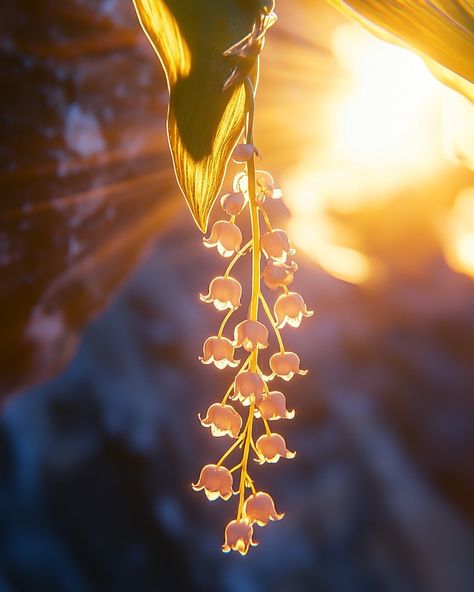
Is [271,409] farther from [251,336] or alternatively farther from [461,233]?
[461,233]

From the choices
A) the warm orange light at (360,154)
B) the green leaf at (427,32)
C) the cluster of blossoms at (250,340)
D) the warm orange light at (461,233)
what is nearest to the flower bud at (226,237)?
the cluster of blossoms at (250,340)

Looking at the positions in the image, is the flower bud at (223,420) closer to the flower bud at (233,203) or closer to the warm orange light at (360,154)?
the flower bud at (233,203)

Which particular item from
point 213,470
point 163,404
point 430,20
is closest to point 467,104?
point 430,20

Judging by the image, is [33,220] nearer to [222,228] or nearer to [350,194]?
[350,194]

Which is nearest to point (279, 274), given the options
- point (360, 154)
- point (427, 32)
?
point (427, 32)

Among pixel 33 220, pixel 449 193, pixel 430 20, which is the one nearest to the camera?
pixel 430 20

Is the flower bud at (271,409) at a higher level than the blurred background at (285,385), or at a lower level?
lower

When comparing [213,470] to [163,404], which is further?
[163,404]
